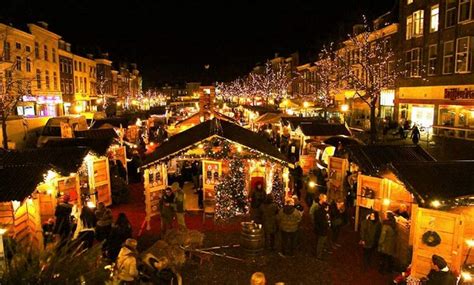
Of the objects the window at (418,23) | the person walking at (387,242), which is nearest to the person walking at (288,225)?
the person walking at (387,242)

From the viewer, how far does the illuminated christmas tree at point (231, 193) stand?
42.5 feet

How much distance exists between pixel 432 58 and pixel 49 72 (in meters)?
38.3

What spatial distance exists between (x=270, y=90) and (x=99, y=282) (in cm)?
5988

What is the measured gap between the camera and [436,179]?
8.33 meters

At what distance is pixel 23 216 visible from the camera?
384 inches

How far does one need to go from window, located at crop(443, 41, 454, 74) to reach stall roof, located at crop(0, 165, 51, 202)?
25153 mm

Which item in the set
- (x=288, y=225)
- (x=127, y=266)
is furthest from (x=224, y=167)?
(x=127, y=266)

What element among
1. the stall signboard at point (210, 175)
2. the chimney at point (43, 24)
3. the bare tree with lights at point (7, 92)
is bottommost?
the stall signboard at point (210, 175)

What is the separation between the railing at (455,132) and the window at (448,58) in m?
3.81

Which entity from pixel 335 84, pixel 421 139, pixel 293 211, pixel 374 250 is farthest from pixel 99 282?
pixel 335 84

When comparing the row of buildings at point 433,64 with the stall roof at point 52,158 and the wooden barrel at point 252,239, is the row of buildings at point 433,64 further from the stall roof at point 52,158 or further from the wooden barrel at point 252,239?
the stall roof at point 52,158

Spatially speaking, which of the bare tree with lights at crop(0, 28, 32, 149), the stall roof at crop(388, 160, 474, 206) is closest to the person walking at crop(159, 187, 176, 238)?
the stall roof at crop(388, 160, 474, 206)

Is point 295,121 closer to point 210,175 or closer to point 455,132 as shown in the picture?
point 455,132

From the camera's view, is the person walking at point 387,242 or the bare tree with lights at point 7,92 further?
the bare tree with lights at point 7,92
